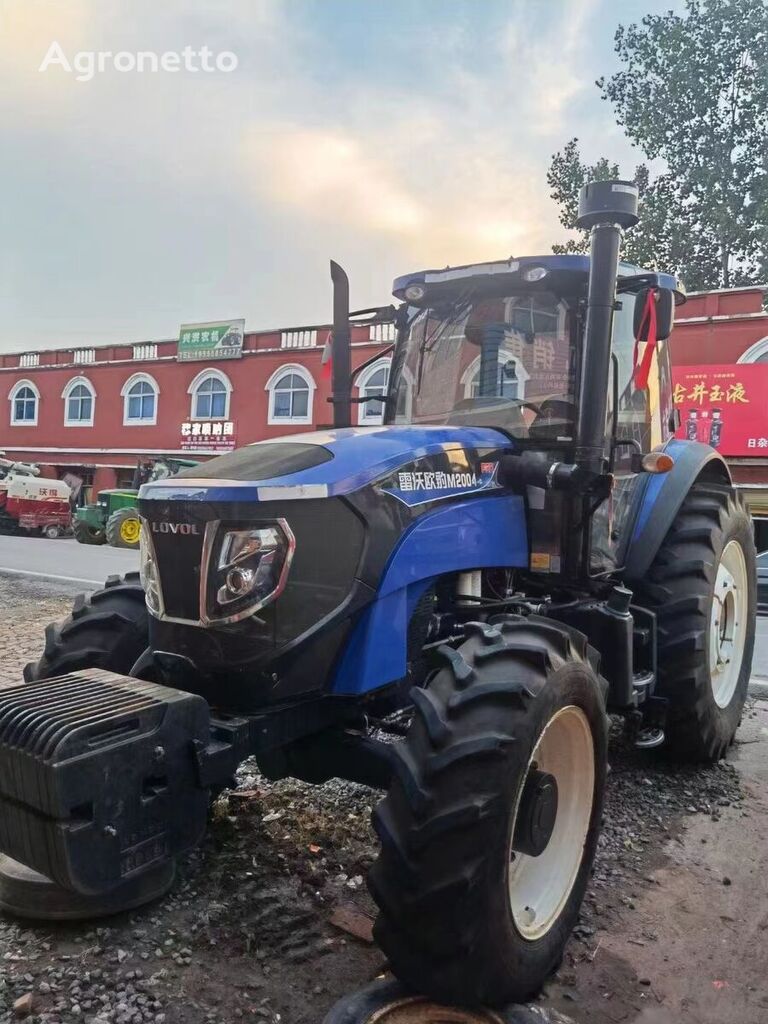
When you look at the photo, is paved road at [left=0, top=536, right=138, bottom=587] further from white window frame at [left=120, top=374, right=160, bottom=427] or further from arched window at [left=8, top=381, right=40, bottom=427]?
arched window at [left=8, top=381, right=40, bottom=427]

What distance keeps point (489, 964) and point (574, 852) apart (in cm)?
65

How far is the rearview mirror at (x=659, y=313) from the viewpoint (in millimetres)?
3670

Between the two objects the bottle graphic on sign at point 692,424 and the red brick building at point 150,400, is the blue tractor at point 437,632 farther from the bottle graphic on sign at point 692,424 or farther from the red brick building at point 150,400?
the red brick building at point 150,400

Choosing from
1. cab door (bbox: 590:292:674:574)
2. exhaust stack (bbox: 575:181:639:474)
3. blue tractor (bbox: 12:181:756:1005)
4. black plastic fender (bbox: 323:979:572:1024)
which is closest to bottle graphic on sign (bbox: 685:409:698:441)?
cab door (bbox: 590:292:674:574)

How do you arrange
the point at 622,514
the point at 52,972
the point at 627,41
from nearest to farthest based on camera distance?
the point at 52,972 → the point at 622,514 → the point at 627,41

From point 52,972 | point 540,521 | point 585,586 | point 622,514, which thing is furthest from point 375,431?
point 52,972

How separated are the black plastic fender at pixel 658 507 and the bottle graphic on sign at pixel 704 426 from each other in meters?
17.5

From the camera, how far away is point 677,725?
4363 mm

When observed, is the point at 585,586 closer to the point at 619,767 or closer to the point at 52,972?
the point at 619,767

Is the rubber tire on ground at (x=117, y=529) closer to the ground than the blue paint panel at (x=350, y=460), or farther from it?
closer to the ground

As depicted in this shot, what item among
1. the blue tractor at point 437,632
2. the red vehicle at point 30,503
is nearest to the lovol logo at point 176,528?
the blue tractor at point 437,632

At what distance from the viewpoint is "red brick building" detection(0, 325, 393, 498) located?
28172 mm

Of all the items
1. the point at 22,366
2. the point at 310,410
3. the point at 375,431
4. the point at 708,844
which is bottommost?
the point at 708,844

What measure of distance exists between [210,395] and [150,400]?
2963 millimetres
